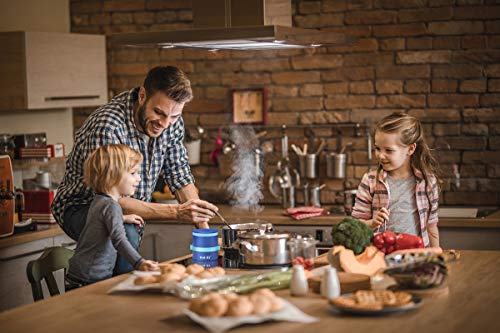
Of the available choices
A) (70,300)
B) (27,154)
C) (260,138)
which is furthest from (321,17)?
(70,300)

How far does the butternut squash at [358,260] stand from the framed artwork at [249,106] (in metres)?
2.66

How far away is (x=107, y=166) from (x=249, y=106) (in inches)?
98.3

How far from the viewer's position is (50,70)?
532 cm

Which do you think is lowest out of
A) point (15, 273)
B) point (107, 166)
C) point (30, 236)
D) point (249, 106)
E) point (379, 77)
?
point (15, 273)

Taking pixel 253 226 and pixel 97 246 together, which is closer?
pixel 97 246

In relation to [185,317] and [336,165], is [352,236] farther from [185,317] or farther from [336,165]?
[336,165]

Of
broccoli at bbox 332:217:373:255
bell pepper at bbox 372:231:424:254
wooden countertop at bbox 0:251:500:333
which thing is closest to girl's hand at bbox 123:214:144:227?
wooden countertop at bbox 0:251:500:333

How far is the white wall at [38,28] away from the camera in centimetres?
550

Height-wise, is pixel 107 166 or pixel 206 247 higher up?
pixel 107 166

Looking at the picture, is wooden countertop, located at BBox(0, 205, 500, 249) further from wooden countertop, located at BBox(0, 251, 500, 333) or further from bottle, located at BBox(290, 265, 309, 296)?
bottle, located at BBox(290, 265, 309, 296)

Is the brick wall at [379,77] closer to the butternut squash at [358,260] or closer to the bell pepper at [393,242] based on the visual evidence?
the bell pepper at [393,242]

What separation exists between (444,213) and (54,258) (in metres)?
2.51

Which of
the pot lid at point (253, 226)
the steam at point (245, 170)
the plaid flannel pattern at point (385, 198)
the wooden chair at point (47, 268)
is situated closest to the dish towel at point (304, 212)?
the steam at point (245, 170)

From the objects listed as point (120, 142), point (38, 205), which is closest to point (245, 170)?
point (38, 205)
